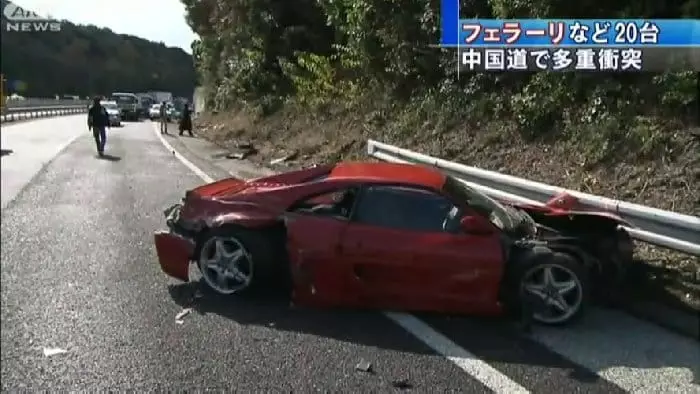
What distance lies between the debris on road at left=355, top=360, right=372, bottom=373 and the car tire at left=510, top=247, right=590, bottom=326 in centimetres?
129

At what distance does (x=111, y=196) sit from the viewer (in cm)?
960

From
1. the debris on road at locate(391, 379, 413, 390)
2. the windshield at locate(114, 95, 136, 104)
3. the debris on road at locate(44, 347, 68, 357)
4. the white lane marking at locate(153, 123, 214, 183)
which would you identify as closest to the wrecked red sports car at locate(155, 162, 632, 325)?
the debris on road at locate(391, 379, 413, 390)

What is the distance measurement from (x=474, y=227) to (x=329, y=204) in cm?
112

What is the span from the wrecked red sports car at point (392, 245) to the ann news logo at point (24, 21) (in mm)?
3486

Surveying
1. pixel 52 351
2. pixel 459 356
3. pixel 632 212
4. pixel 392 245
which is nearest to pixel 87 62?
pixel 52 351

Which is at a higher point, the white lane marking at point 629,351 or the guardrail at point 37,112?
the guardrail at point 37,112

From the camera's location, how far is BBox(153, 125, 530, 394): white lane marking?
421 centimetres

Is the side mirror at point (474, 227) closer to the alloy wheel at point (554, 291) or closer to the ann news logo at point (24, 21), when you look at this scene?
the alloy wheel at point (554, 291)

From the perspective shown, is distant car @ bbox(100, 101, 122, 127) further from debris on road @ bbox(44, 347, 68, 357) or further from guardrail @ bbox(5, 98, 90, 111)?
debris on road @ bbox(44, 347, 68, 357)

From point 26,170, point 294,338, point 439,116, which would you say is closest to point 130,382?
point 294,338

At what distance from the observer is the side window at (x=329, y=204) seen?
560cm

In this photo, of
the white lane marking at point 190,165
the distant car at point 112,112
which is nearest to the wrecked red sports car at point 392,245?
the distant car at point 112,112

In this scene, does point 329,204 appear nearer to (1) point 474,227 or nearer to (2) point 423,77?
(1) point 474,227

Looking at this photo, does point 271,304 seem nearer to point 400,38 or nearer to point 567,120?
point 567,120
